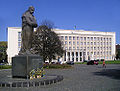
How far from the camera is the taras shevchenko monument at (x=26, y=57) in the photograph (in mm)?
11352

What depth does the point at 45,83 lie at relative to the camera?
10328 mm

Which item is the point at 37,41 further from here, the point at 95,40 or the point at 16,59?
the point at 95,40

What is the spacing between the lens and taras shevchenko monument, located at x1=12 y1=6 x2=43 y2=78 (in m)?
11.4

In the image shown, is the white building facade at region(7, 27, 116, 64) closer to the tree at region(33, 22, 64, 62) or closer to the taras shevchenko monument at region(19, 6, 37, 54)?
the tree at region(33, 22, 64, 62)

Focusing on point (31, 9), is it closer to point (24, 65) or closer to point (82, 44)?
point (24, 65)

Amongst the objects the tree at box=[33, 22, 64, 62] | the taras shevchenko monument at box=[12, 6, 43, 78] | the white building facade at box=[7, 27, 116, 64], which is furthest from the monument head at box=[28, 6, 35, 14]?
the white building facade at box=[7, 27, 116, 64]

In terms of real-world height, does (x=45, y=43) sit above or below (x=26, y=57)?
above

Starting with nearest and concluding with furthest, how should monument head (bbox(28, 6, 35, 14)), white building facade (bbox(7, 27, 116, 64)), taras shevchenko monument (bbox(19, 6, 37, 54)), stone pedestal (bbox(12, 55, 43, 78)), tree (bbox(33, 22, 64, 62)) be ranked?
stone pedestal (bbox(12, 55, 43, 78)) → taras shevchenko monument (bbox(19, 6, 37, 54)) → monument head (bbox(28, 6, 35, 14)) → tree (bbox(33, 22, 64, 62)) → white building facade (bbox(7, 27, 116, 64))

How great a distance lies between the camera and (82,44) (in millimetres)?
98875

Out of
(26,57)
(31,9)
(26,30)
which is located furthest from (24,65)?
(31,9)

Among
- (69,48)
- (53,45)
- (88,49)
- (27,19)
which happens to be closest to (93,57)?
(88,49)

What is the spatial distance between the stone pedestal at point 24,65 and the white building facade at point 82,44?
259 ft

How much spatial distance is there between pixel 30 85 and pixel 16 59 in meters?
2.66

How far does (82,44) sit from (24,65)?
292ft
